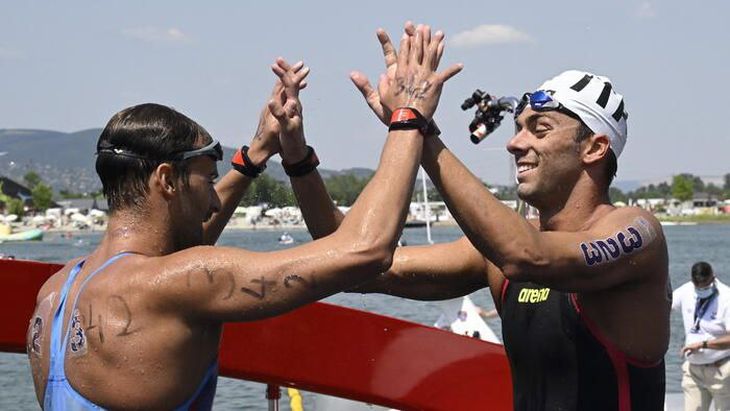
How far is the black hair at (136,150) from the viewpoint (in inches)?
122

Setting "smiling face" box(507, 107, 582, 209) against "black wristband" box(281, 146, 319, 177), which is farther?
"black wristband" box(281, 146, 319, 177)

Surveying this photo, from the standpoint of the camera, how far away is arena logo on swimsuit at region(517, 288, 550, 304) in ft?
12.9

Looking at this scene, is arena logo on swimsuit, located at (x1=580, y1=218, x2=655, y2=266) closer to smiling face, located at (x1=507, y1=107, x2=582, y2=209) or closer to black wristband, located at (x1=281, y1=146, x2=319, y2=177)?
smiling face, located at (x1=507, y1=107, x2=582, y2=209)

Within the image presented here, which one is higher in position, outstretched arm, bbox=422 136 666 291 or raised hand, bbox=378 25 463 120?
raised hand, bbox=378 25 463 120

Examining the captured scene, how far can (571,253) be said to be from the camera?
3570 mm

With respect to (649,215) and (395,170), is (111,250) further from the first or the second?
(649,215)

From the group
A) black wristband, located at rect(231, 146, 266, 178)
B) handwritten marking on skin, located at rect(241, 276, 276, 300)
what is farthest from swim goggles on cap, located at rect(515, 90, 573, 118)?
handwritten marking on skin, located at rect(241, 276, 276, 300)

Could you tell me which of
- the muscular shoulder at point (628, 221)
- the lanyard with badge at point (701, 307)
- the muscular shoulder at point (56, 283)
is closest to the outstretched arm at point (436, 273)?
the muscular shoulder at point (628, 221)

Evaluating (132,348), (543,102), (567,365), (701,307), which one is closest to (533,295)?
(567,365)

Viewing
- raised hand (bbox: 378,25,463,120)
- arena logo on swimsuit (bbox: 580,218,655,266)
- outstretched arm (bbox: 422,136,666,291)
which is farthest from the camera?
arena logo on swimsuit (bbox: 580,218,655,266)

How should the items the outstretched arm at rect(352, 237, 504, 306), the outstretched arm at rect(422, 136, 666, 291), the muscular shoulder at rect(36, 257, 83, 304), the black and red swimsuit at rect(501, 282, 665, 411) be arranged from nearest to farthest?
the muscular shoulder at rect(36, 257, 83, 304)
the outstretched arm at rect(422, 136, 666, 291)
the black and red swimsuit at rect(501, 282, 665, 411)
the outstretched arm at rect(352, 237, 504, 306)

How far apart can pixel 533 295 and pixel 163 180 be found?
57.6 inches

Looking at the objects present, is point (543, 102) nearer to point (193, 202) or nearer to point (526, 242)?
point (526, 242)

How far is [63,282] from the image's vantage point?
3217 millimetres
